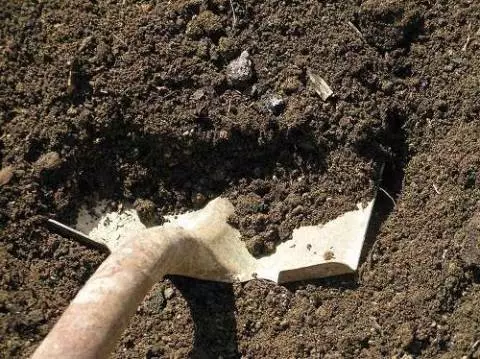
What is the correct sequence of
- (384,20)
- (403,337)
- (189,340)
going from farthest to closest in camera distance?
1. (384,20)
2. (189,340)
3. (403,337)

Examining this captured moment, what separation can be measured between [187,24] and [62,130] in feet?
2.22

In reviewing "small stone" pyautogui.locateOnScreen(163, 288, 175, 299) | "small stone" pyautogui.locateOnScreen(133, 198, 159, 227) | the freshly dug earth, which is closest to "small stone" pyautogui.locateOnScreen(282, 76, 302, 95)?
the freshly dug earth

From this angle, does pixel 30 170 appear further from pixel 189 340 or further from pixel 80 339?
pixel 80 339

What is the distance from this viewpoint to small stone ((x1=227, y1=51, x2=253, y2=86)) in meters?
2.59

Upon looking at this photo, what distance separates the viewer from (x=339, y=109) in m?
2.55

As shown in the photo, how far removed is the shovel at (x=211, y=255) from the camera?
1.94 metres

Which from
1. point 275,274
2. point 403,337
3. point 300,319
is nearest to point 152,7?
point 275,274

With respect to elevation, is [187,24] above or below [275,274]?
above

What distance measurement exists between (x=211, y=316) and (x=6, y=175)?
100cm

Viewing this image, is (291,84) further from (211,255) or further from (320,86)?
(211,255)

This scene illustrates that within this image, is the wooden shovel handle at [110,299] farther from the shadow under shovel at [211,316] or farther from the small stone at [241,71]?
the small stone at [241,71]

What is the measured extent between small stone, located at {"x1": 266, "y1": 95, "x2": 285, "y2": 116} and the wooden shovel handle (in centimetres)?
70

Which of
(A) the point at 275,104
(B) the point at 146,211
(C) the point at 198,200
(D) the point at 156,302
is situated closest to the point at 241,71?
(A) the point at 275,104

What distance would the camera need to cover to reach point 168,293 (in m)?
2.50
